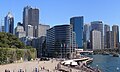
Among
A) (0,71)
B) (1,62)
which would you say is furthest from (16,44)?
(0,71)

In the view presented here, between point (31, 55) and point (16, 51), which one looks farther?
point (31, 55)

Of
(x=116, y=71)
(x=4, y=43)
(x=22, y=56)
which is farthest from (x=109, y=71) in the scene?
(x=4, y=43)

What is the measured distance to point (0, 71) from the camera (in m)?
60.8

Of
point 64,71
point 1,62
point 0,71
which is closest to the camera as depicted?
point 0,71

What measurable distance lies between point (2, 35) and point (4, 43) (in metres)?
4.96

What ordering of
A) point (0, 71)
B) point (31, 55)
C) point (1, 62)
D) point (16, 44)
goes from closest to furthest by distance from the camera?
point (0, 71) < point (1, 62) < point (31, 55) < point (16, 44)

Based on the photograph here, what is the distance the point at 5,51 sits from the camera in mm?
95688

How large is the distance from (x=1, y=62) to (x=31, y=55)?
3288 cm

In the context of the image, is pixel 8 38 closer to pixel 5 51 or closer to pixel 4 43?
pixel 4 43

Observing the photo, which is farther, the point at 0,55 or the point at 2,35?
the point at 2,35

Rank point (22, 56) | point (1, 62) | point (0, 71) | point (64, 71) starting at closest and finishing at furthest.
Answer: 1. point (0, 71)
2. point (64, 71)
3. point (1, 62)
4. point (22, 56)

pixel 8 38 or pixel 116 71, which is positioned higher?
pixel 8 38

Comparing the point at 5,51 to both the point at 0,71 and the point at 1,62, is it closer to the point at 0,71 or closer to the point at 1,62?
the point at 1,62

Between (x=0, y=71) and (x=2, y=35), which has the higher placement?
(x=2, y=35)
